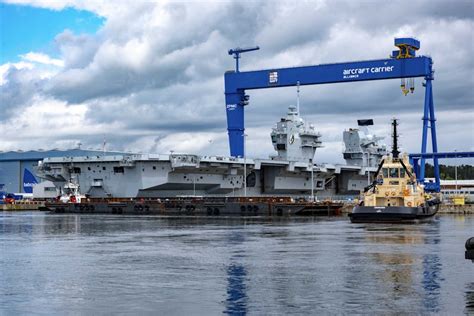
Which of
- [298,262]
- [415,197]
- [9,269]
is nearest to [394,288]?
[298,262]

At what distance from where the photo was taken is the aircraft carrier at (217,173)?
5754cm

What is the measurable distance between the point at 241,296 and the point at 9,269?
7.39 m

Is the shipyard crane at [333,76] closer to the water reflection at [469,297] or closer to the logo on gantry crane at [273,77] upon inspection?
the logo on gantry crane at [273,77]

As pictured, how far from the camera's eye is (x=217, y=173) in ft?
203

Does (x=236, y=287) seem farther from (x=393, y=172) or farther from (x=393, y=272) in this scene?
(x=393, y=172)

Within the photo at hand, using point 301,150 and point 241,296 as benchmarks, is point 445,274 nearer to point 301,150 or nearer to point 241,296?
point 241,296

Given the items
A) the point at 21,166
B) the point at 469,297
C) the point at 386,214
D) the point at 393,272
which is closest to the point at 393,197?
the point at 386,214

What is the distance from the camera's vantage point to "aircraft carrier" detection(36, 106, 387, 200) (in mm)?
57538

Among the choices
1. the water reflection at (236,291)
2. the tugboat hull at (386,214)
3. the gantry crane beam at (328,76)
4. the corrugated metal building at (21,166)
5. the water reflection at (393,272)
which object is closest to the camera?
the water reflection at (236,291)

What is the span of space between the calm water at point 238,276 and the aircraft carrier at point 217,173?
31019 mm

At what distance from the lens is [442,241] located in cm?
2544

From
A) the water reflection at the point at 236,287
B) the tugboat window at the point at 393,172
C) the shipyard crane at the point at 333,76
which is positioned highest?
the shipyard crane at the point at 333,76

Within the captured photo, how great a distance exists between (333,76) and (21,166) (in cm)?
→ 5888

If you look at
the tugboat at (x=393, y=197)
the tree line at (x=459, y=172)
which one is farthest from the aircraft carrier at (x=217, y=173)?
the tree line at (x=459, y=172)
